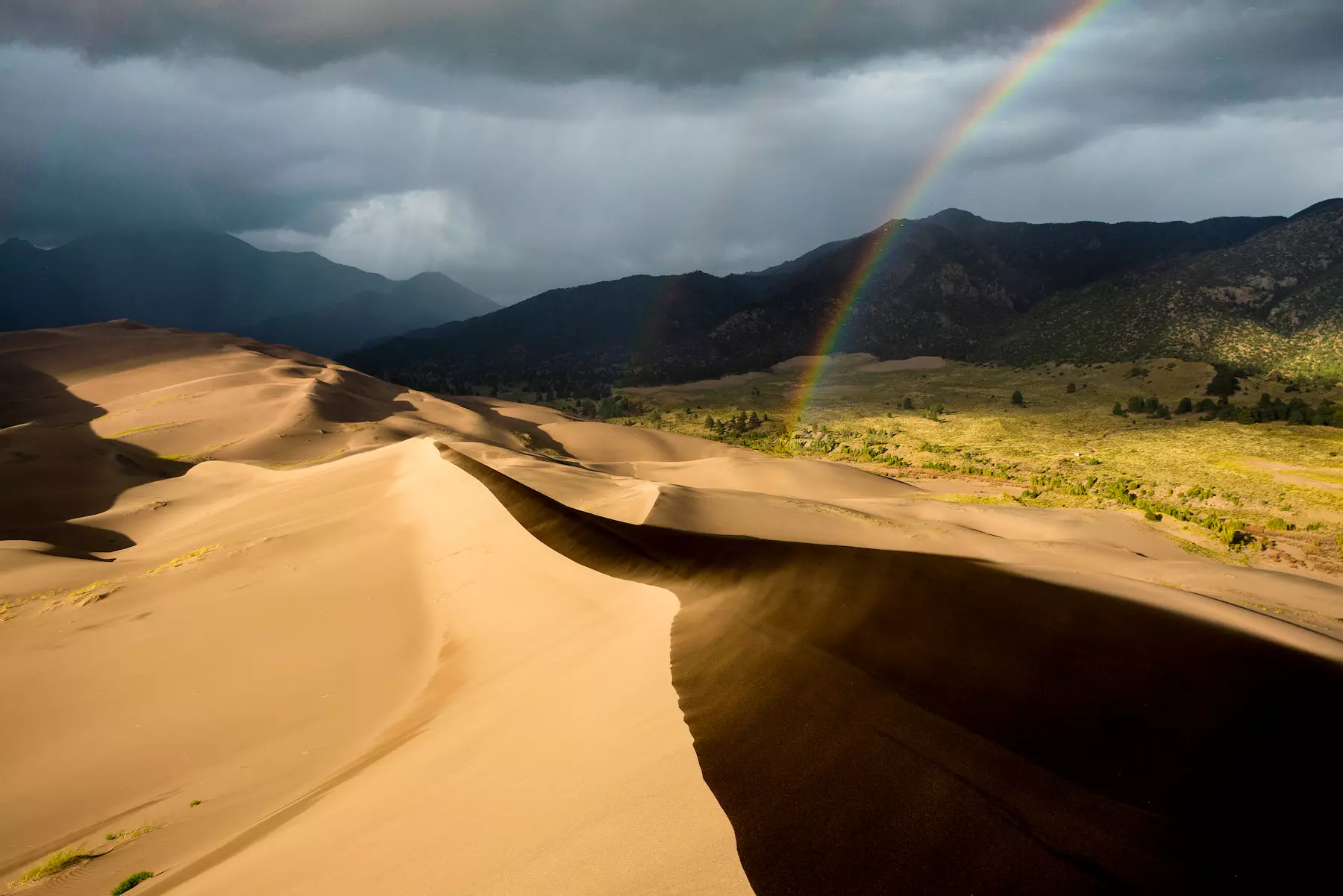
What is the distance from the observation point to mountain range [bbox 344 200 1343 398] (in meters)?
73.9

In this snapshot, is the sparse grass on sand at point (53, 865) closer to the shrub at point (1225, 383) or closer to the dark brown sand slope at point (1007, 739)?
the dark brown sand slope at point (1007, 739)

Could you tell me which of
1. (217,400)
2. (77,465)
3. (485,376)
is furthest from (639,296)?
(77,465)

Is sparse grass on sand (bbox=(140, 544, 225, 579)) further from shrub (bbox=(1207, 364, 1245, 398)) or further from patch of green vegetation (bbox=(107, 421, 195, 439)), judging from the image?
shrub (bbox=(1207, 364, 1245, 398))

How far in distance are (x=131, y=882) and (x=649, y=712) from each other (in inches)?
170

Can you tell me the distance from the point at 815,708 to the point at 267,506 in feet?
66.6

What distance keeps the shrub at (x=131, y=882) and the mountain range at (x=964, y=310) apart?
7890cm

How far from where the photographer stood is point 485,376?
130 metres

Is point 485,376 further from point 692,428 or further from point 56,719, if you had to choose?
point 56,719

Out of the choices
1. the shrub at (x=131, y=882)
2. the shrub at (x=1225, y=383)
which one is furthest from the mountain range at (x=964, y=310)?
the shrub at (x=131, y=882)

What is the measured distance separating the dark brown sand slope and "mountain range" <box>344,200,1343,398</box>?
237 ft

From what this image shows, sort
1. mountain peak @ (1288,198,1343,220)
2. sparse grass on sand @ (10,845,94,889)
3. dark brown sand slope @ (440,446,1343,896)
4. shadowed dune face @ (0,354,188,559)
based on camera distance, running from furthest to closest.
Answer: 1. mountain peak @ (1288,198,1343,220)
2. shadowed dune face @ (0,354,188,559)
3. sparse grass on sand @ (10,845,94,889)
4. dark brown sand slope @ (440,446,1343,896)

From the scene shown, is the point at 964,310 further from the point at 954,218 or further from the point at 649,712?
the point at 649,712

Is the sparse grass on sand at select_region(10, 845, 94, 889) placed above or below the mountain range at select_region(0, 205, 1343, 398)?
below

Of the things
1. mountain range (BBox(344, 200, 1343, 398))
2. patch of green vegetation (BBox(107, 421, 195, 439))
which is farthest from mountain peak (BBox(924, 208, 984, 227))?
patch of green vegetation (BBox(107, 421, 195, 439))
